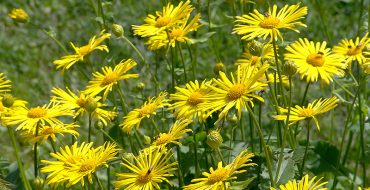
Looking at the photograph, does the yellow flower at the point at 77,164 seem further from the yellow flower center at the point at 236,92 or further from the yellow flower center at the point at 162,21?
the yellow flower center at the point at 162,21

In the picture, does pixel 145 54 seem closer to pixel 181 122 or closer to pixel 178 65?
pixel 178 65

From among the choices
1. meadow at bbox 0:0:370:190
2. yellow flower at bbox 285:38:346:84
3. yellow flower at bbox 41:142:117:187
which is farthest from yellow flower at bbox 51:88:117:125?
yellow flower at bbox 285:38:346:84

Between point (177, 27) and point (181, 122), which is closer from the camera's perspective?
point (181, 122)

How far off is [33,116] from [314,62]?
88 centimetres

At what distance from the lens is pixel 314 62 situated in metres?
1.95

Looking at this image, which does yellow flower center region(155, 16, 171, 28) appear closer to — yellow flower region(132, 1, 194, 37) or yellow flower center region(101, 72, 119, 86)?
yellow flower region(132, 1, 194, 37)

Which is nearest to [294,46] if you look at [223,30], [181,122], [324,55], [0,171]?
[324,55]

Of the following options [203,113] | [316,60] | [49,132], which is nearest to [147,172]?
[203,113]

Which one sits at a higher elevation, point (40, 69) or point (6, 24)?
point (6, 24)

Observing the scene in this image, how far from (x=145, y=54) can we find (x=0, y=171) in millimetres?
1503

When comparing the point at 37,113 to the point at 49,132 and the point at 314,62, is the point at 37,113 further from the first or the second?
the point at 314,62

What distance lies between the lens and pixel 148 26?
2.45m

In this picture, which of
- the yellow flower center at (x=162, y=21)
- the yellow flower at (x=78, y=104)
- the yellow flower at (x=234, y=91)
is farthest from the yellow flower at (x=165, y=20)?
the yellow flower at (x=234, y=91)

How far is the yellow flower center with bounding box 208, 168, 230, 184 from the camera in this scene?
1.71 metres
